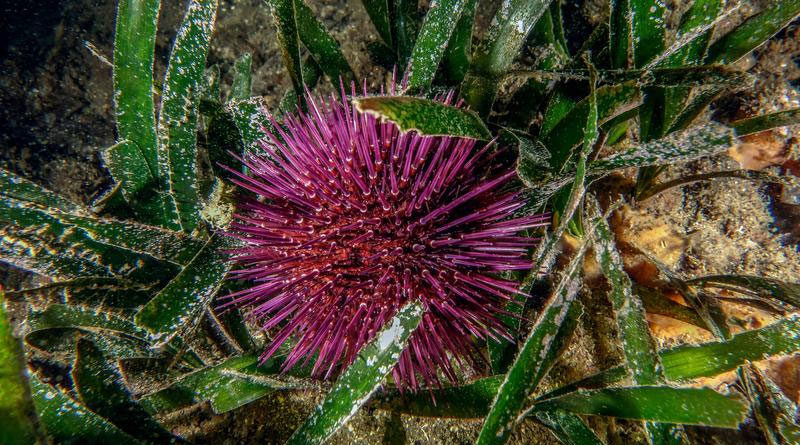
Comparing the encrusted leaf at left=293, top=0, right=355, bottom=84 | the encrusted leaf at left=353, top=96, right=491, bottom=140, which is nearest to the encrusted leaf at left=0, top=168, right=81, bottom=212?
the encrusted leaf at left=293, top=0, right=355, bottom=84

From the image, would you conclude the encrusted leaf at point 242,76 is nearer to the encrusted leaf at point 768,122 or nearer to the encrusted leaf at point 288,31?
the encrusted leaf at point 288,31

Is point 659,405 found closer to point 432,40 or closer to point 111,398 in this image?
point 432,40

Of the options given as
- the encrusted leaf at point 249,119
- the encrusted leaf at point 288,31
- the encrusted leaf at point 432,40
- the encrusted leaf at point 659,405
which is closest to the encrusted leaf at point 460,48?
the encrusted leaf at point 432,40

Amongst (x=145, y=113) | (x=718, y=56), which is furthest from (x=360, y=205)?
(x=718, y=56)

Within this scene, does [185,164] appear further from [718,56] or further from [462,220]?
[718,56]

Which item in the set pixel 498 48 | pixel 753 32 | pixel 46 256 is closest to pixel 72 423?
pixel 46 256

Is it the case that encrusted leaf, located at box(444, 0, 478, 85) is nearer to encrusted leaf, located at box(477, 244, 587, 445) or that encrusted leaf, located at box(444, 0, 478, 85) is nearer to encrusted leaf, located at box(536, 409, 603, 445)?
encrusted leaf, located at box(477, 244, 587, 445)
